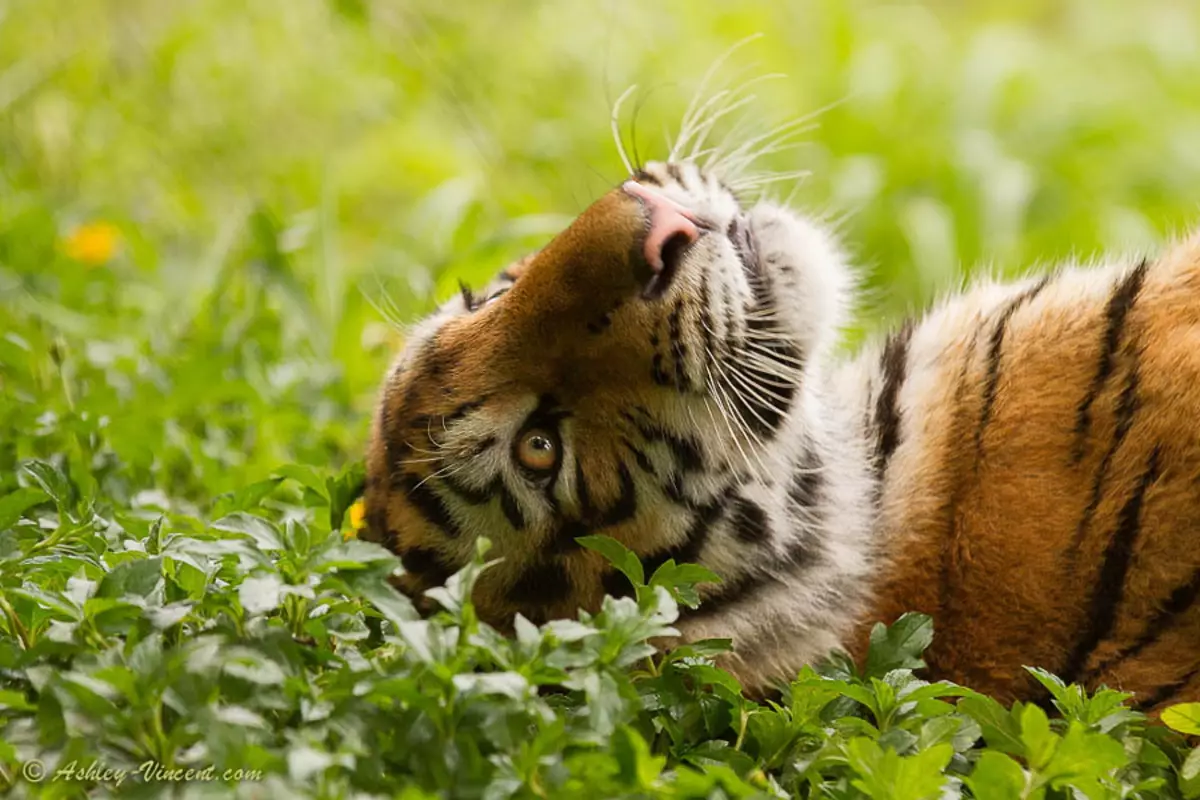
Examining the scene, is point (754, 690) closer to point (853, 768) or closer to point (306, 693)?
point (853, 768)

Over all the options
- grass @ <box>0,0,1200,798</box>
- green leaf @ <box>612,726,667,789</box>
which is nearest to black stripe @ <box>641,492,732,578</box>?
Answer: grass @ <box>0,0,1200,798</box>

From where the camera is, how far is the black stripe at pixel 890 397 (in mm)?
2566

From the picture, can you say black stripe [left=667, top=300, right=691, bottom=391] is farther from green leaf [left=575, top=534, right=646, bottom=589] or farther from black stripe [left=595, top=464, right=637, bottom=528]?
green leaf [left=575, top=534, right=646, bottom=589]

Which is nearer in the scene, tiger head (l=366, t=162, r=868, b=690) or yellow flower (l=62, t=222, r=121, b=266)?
tiger head (l=366, t=162, r=868, b=690)

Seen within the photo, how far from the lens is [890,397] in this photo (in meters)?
2.65

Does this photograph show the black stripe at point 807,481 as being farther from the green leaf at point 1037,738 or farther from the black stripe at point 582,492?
the green leaf at point 1037,738

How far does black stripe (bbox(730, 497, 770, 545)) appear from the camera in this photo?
2.31 meters

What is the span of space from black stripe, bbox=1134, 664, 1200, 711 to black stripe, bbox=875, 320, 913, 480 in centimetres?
61

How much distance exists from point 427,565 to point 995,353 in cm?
114

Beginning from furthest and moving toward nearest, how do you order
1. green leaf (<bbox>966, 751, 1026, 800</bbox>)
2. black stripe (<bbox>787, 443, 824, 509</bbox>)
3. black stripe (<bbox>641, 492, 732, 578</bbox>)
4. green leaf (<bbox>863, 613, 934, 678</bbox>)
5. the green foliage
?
black stripe (<bbox>787, 443, 824, 509</bbox>) → black stripe (<bbox>641, 492, 732, 578</bbox>) → green leaf (<bbox>863, 613, 934, 678</bbox>) → green leaf (<bbox>966, 751, 1026, 800</bbox>) → the green foliage

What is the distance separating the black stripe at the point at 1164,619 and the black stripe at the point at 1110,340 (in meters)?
0.27

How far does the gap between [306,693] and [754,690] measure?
3.03 ft

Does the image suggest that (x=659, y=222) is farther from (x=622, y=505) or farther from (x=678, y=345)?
(x=622, y=505)

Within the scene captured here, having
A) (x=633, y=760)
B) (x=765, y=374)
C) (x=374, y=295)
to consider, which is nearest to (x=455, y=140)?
(x=374, y=295)
